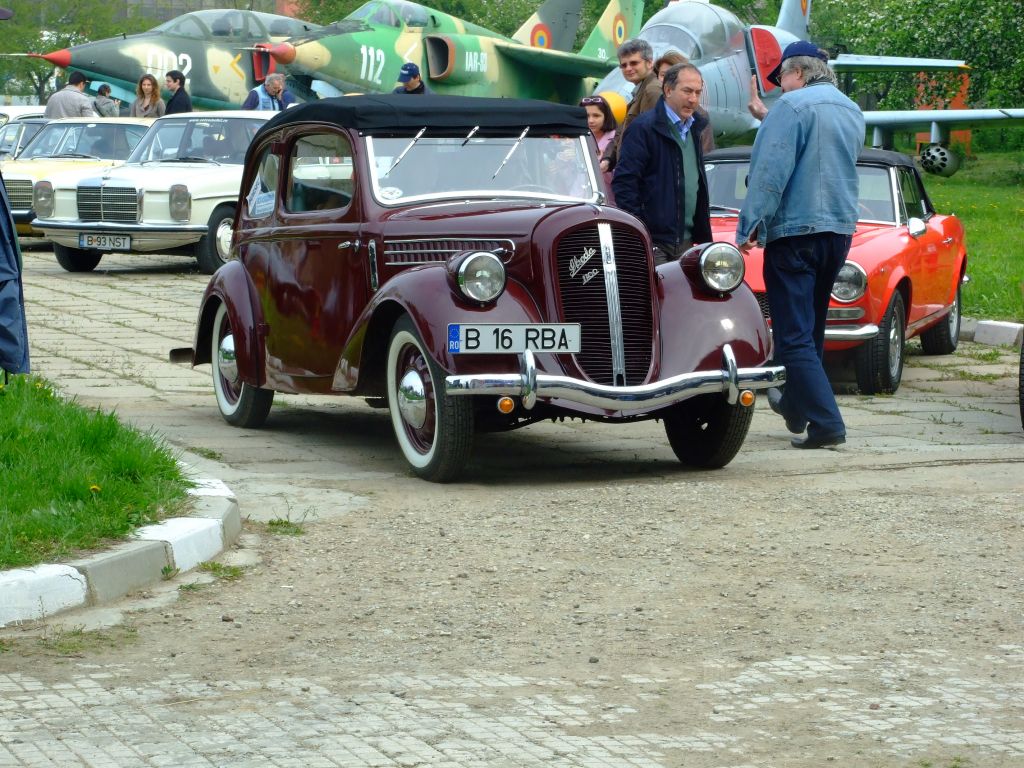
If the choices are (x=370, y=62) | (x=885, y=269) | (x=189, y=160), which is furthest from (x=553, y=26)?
(x=885, y=269)

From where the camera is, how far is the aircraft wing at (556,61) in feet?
109

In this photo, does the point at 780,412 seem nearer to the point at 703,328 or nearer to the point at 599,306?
the point at 703,328

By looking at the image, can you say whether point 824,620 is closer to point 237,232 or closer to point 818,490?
point 818,490

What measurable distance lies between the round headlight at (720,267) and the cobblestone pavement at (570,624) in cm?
90

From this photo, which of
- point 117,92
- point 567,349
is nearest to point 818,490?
point 567,349

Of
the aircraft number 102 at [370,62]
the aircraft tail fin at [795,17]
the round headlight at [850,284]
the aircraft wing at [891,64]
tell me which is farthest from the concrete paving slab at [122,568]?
the aircraft wing at [891,64]

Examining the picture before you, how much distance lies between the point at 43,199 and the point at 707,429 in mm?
13129

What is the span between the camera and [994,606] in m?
5.27

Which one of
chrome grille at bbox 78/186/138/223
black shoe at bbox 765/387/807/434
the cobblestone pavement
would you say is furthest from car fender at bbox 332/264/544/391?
chrome grille at bbox 78/186/138/223

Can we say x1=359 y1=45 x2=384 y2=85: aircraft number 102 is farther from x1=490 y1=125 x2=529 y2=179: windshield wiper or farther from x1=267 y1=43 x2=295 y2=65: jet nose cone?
x1=490 y1=125 x2=529 y2=179: windshield wiper

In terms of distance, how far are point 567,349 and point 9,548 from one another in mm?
2766

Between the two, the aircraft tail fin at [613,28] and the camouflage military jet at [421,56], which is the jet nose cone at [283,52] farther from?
the aircraft tail fin at [613,28]

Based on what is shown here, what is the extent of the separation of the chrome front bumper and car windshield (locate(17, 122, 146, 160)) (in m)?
15.8

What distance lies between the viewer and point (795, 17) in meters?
34.3
